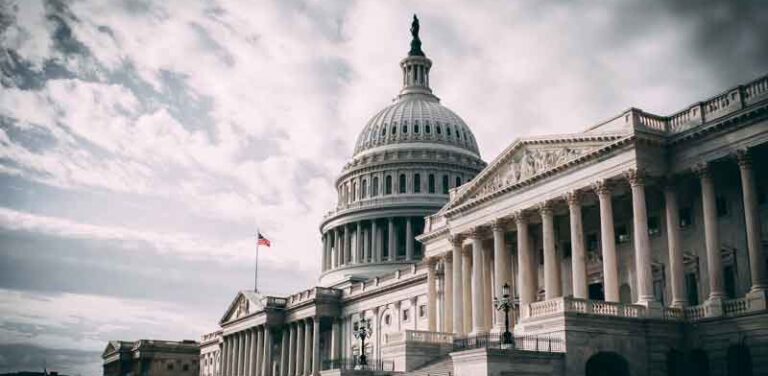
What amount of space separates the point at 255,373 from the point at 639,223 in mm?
73753

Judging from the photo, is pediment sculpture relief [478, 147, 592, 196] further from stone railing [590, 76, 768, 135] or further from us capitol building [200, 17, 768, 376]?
stone railing [590, 76, 768, 135]

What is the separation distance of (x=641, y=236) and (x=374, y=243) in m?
78.7

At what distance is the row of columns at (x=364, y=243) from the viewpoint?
12600 cm

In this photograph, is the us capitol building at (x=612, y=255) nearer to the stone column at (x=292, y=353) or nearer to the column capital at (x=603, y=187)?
the column capital at (x=603, y=187)

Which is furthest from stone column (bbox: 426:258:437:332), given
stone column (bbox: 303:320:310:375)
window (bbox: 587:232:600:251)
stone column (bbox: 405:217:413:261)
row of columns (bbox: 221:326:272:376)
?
stone column (bbox: 405:217:413:261)

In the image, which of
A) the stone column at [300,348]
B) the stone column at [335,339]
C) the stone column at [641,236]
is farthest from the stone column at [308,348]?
the stone column at [641,236]

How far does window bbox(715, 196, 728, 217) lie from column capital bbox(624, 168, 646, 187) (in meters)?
5.10

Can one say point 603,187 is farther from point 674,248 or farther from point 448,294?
point 448,294

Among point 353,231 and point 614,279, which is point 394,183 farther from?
point 614,279

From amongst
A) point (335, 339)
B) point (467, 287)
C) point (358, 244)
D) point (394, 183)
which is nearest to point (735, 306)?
point (467, 287)

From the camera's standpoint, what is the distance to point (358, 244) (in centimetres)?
12988

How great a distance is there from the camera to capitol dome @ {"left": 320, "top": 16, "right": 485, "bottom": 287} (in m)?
127

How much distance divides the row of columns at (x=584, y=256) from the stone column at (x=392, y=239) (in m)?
53.3

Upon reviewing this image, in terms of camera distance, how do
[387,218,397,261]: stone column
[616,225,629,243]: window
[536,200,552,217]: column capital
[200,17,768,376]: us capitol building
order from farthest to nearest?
[387,218,397,261]: stone column < [616,225,629,243]: window < [536,200,552,217]: column capital < [200,17,768,376]: us capitol building
